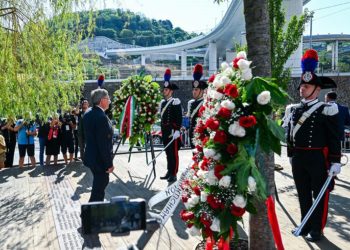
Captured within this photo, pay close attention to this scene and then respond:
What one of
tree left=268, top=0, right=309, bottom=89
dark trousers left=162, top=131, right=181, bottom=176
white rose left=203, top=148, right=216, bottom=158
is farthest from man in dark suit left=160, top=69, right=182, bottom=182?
white rose left=203, top=148, right=216, bottom=158

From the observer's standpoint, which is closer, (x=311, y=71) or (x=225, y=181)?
(x=225, y=181)

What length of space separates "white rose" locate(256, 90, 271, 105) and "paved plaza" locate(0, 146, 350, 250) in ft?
7.82

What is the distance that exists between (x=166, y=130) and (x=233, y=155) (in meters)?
5.61

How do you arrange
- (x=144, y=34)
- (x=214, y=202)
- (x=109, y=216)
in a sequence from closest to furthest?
(x=109, y=216)
(x=214, y=202)
(x=144, y=34)

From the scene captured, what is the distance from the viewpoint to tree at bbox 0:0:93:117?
7.30 m

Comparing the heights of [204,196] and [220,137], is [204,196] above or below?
below

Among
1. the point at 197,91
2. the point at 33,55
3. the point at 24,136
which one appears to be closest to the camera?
the point at 33,55

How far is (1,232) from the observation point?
18.0 ft

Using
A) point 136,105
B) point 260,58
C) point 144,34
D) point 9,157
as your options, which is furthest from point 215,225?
point 144,34

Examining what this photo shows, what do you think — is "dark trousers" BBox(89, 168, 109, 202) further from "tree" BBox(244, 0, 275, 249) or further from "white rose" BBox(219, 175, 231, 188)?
"white rose" BBox(219, 175, 231, 188)

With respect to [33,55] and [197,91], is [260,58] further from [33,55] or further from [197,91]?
[33,55]

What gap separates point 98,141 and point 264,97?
283 cm

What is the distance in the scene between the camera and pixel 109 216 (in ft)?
6.63

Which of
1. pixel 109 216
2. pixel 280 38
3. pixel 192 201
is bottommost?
pixel 192 201
